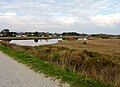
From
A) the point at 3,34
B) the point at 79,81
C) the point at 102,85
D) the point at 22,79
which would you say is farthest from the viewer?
the point at 3,34

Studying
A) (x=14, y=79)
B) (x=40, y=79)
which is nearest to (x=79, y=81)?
(x=40, y=79)

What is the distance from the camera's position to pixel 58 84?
9.39m

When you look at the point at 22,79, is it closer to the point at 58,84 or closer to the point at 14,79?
the point at 14,79

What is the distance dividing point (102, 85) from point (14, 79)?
3433mm

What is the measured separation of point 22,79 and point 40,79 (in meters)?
0.69

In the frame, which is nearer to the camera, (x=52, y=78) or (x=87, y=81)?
(x=87, y=81)

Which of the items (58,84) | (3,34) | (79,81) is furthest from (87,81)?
(3,34)

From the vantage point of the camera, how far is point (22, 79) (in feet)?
34.3

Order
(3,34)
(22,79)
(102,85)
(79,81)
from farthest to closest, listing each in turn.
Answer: (3,34) < (22,79) < (79,81) < (102,85)

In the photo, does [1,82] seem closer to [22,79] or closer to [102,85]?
[22,79]

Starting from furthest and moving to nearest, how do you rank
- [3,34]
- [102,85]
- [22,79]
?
[3,34] < [22,79] < [102,85]

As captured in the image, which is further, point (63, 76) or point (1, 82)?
point (63, 76)

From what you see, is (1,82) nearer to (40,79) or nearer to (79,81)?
(40,79)

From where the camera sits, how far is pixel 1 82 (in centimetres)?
981
